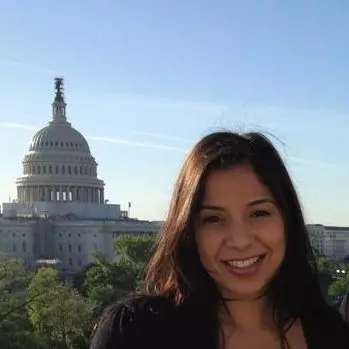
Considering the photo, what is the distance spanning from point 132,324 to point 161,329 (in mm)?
87

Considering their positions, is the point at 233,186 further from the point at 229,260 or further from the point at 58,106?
the point at 58,106

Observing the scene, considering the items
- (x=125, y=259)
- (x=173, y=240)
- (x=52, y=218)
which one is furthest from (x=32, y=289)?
(x=52, y=218)

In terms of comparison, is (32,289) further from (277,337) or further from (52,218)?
(52,218)

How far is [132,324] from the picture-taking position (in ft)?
7.39

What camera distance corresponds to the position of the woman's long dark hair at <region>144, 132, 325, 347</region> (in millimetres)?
2383

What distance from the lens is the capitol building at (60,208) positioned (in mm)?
76812

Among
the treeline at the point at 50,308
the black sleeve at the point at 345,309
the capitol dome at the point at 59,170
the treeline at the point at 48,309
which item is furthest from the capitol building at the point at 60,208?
the black sleeve at the point at 345,309

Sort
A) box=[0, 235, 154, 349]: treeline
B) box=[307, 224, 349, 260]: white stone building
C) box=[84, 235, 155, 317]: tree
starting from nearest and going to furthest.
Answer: box=[0, 235, 154, 349]: treeline < box=[84, 235, 155, 317]: tree < box=[307, 224, 349, 260]: white stone building

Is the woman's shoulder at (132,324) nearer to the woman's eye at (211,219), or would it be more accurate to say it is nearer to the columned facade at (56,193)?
the woman's eye at (211,219)

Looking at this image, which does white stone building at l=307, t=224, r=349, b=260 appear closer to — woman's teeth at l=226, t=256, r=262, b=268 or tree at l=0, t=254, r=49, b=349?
tree at l=0, t=254, r=49, b=349

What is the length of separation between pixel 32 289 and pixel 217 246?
2853 cm

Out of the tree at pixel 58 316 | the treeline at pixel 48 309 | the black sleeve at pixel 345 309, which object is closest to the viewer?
the black sleeve at pixel 345 309

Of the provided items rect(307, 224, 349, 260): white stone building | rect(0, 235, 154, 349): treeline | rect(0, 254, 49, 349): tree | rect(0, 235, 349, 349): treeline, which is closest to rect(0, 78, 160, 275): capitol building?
rect(0, 235, 349, 349): treeline

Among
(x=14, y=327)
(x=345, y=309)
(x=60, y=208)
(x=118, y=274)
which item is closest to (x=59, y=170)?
(x=60, y=208)
